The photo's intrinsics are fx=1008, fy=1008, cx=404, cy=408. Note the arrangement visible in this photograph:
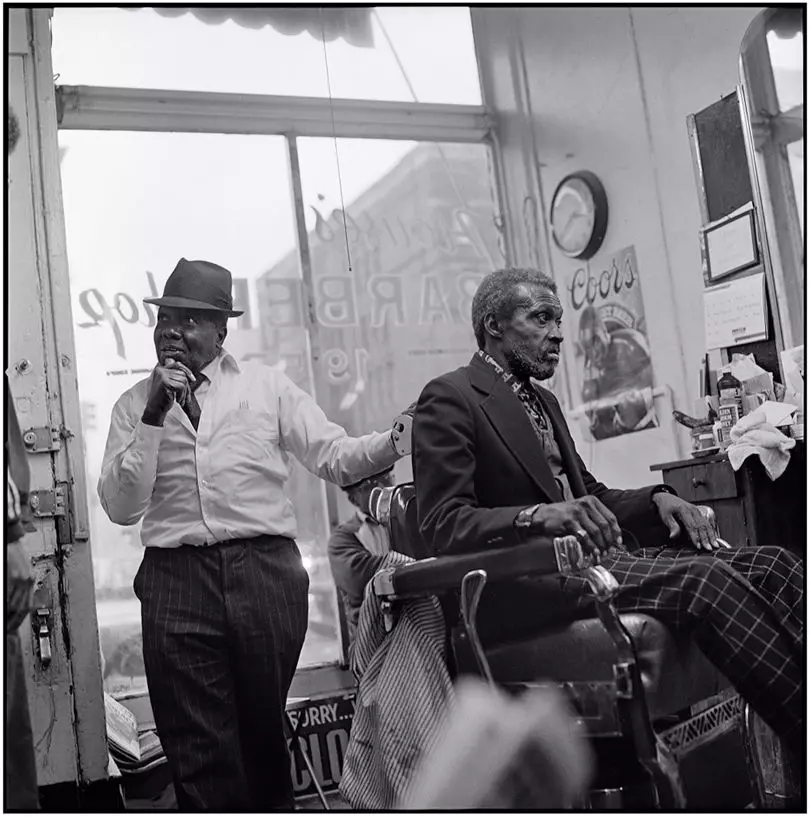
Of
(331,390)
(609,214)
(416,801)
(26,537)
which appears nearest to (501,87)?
(609,214)

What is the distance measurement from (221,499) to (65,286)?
81cm

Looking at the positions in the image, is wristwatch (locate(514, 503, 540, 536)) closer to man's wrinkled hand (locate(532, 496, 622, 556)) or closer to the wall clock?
man's wrinkled hand (locate(532, 496, 622, 556))

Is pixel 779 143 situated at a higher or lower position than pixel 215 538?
higher

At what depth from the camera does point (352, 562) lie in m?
3.86

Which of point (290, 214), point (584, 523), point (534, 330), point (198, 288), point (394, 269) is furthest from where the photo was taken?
point (394, 269)

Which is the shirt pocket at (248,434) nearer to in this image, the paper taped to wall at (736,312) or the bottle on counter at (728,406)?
the bottle on counter at (728,406)

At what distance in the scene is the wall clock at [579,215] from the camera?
487 centimetres

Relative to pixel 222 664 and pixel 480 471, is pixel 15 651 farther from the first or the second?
pixel 480 471

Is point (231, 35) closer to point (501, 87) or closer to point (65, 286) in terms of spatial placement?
point (501, 87)

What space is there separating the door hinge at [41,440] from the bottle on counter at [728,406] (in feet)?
7.35

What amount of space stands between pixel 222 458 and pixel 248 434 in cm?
10

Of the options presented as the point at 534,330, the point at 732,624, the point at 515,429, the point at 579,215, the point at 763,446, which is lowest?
the point at 732,624

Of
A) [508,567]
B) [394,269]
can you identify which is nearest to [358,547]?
[508,567]

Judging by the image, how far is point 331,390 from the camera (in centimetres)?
525
